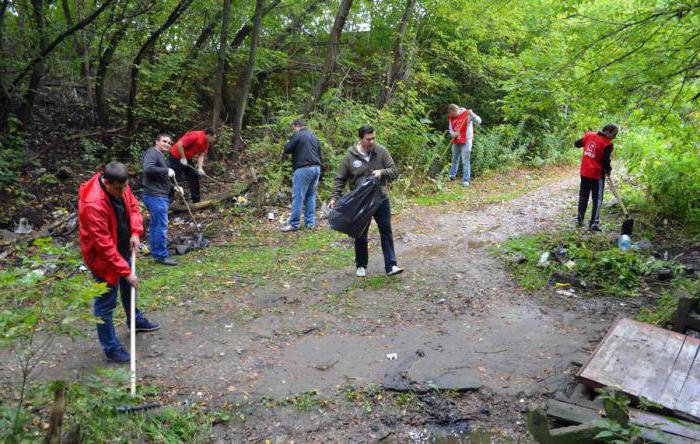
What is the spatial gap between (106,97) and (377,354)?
1174cm

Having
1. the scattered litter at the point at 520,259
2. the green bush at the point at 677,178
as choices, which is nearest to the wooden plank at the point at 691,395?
the scattered litter at the point at 520,259

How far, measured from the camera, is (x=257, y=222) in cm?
954

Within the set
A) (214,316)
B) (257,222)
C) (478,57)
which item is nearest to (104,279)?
(214,316)

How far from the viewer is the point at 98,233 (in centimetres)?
436

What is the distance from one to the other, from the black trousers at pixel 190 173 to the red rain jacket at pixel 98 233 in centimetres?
525

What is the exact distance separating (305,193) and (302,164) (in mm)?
539

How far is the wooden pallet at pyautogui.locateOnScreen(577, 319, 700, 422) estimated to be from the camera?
3627 mm

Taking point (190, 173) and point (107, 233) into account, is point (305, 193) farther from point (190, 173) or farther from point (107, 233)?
point (107, 233)

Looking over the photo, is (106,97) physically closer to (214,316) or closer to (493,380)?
(214,316)

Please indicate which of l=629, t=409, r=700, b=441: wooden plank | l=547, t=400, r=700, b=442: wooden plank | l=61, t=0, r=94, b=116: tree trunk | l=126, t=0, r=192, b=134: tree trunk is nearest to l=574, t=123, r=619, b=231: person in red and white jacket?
l=547, t=400, r=700, b=442: wooden plank

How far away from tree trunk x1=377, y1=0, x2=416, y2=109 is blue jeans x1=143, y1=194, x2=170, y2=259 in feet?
23.0

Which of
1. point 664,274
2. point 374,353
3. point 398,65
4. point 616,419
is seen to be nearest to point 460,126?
point 398,65

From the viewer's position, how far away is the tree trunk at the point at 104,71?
11.3 metres

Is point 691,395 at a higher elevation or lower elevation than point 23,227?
higher
